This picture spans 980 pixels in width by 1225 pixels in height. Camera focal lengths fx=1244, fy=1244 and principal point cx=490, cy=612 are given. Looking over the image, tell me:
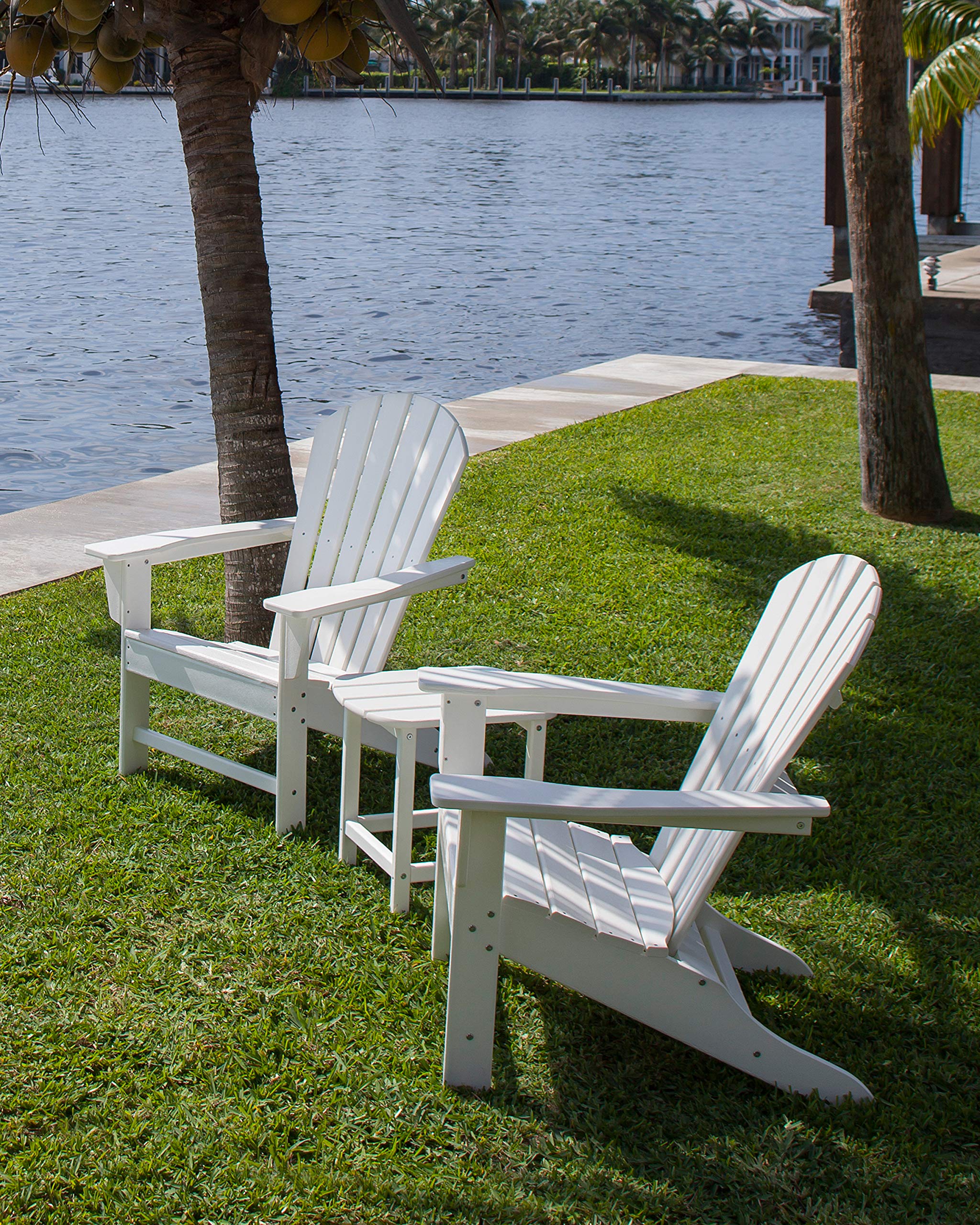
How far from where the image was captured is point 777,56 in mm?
136750

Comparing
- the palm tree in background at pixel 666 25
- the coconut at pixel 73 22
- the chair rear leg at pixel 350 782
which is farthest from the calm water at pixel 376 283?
the palm tree in background at pixel 666 25

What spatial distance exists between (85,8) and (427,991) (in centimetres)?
254

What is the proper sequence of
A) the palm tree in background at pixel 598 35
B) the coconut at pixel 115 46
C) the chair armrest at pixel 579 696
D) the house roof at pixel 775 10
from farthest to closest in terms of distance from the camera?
the house roof at pixel 775 10 < the palm tree in background at pixel 598 35 < the coconut at pixel 115 46 < the chair armrest at pixel 579 696

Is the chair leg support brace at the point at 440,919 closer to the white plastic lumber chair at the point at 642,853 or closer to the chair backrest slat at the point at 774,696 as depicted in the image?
the white plastic lumber chair at the point at 642,853

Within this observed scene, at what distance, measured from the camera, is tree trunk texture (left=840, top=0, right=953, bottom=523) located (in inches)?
226

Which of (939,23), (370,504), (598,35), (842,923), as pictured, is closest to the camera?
(842,923)

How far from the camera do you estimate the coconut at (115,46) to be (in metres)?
3.55

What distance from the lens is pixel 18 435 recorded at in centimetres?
987

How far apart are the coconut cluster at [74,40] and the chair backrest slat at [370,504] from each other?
1.18 m

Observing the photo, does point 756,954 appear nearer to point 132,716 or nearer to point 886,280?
point 132,716

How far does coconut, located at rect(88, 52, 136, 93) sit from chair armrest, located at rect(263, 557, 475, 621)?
1.63 m

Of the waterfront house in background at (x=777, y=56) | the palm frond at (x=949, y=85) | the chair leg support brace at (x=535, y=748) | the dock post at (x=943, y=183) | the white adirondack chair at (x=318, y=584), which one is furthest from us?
the waterfront house in background at (x=777, y=56)

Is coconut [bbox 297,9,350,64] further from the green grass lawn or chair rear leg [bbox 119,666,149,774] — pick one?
the green grass lawn

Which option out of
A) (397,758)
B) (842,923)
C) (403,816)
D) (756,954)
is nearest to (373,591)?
(397,758)
